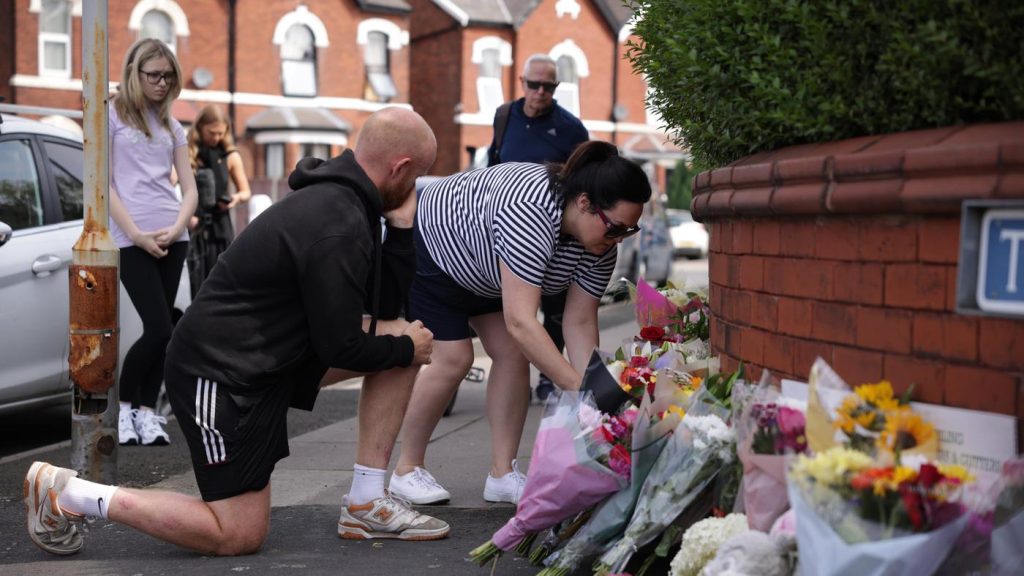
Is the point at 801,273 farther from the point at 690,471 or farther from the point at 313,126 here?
the point at 313,126

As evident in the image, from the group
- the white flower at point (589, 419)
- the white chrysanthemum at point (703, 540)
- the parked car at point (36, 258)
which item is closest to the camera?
the white chrysanthemum at point (703, 540)

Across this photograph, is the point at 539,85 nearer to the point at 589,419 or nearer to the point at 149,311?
→ the point at 149,311

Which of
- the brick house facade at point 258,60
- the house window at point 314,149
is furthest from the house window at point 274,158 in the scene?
the house window at point 314,149

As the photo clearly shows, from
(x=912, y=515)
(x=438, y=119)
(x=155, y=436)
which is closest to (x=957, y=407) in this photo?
(x=912, y=515)

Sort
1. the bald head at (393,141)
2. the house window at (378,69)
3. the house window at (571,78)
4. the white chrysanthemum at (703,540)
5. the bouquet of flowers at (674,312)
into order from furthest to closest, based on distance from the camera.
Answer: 1. the house window at (571,78)
2. the house window at (378,69)
3. the bouquet of flowers at (674,312)
4. the bald head at (393,141)
5. the white chrysanthemum at (703,540)

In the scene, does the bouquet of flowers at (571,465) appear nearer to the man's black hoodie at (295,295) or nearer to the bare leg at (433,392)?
the man's black hoodie at (295,295)

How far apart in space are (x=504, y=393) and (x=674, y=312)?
2.50ft

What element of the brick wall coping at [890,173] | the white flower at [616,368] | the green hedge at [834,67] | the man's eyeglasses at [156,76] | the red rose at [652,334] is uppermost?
the man's eyeglasses at [156,76]

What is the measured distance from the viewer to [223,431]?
4234 mm

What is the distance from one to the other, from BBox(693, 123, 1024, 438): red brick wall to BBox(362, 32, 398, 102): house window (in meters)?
32.8

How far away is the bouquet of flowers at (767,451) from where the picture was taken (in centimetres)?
308

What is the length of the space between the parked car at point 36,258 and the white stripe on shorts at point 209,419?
2.38 meters

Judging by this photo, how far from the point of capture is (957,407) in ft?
9.68

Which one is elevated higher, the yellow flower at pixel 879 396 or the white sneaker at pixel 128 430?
the yellow flower at pixel 879 396
